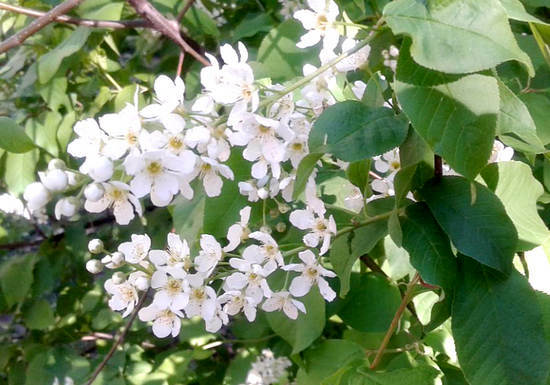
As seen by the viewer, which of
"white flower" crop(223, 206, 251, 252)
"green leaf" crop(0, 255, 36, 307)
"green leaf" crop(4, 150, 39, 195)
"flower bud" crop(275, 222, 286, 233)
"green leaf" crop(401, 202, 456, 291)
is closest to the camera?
"green leaf" crop(401, 202, 456, 291)

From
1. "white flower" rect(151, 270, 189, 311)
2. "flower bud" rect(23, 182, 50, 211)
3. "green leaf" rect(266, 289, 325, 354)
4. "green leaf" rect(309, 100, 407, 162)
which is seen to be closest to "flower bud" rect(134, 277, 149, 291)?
"white flower" rect(151, 270, 189, 311)

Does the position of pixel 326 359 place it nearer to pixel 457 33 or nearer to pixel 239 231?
pixel 239 231

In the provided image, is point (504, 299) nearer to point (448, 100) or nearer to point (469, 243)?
point (469, 243)

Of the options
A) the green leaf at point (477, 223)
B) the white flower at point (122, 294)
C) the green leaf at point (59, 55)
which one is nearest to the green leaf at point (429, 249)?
the green leaf at point (477, 223)

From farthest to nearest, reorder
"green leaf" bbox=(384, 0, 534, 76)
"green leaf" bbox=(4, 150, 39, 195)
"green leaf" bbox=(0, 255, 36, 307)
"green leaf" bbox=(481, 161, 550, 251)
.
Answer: "green leaf" bbox=(0, 255, 36, 307), "green leaf" bbox=(4, 150, 39, 195), "green leaf" bbox=(481, 161, 550, 251), "green leaf" bbox=(384, 0, 534, 76)

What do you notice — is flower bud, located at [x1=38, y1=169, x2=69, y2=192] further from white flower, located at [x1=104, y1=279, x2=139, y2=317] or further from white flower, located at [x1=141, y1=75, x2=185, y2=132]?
white flower, located at [x1=104, y1=279, x2=139, y2=317]
